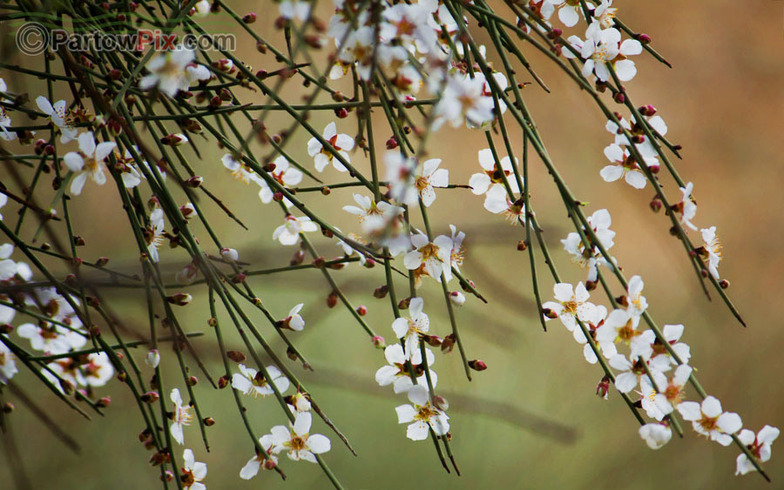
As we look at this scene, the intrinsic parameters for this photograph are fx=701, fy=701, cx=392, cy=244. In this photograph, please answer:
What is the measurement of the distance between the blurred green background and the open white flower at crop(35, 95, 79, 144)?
3.39 ft

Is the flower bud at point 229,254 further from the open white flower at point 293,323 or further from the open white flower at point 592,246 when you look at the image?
the open white flower at point 592,246

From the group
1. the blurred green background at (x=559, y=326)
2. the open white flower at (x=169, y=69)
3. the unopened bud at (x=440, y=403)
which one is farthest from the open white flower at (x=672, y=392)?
the blurred green background at (x=559, y=326)

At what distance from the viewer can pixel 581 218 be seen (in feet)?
1.51

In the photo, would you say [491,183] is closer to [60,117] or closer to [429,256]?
[429,256]

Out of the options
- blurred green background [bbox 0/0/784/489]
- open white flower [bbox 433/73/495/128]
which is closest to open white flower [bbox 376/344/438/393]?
open white flower [bbox 433/73/495/128]

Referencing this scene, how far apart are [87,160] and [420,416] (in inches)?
12.0

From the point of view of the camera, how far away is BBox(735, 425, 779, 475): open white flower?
457 millimetres

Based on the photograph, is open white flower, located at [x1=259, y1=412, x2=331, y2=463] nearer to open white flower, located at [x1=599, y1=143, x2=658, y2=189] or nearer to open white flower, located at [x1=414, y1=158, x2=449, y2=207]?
open white flower, located at [x1=414, y1=158, x2=449, y2=207]

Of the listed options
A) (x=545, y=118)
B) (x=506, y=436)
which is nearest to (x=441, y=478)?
(x=506, y=436)

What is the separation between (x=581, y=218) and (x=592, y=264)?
0.22 feet

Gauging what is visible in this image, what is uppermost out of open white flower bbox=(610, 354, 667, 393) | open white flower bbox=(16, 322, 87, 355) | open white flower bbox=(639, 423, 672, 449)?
open white flower bbox=(16, 322, 87, 355)

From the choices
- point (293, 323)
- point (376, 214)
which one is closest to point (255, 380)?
point (293, 323)

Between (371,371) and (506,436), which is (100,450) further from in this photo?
(506,436)

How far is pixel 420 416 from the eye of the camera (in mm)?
545
